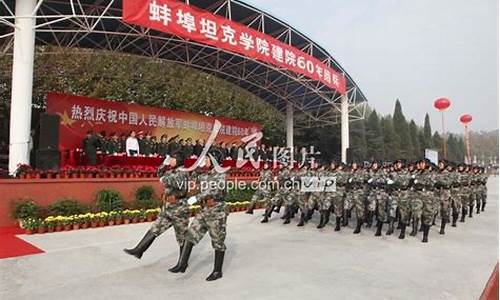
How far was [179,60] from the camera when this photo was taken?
51.9 ft

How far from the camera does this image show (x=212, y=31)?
1154 cm

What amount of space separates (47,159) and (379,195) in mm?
6549

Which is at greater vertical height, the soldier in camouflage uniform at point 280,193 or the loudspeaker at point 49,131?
the loudspeaker at point 49,131

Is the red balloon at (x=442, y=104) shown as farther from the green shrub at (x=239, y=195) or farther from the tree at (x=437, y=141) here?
the tree at (x=437, y=141)

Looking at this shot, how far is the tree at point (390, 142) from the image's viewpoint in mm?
39594

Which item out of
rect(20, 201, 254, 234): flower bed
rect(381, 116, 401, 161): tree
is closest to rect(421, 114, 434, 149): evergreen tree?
rect(381, 116, 401, 161): tree

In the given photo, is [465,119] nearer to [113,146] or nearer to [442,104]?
[442,104]

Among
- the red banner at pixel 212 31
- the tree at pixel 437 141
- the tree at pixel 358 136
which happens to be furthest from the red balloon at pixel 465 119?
the tree at pixel 437 141

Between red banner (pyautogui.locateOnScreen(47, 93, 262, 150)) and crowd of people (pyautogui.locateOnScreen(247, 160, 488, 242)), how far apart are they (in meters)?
6.48

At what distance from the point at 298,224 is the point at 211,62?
978 cm

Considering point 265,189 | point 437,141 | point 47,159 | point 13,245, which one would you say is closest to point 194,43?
point 265,189

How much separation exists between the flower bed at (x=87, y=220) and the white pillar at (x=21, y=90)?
89.1 inches

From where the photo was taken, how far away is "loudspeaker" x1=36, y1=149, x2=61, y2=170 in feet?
26.6

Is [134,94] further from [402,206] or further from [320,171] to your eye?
[402,206]
